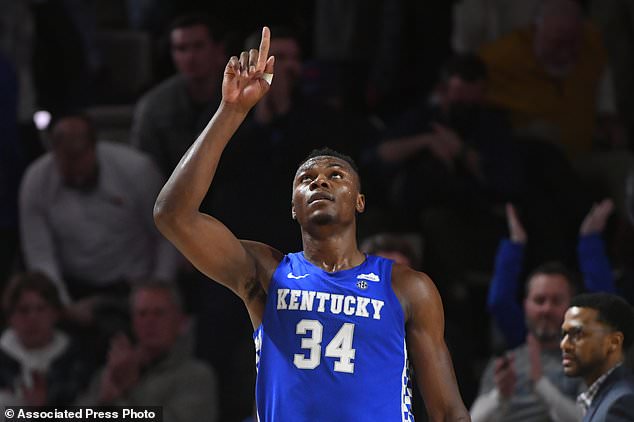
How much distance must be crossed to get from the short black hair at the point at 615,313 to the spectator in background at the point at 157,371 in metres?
2.57

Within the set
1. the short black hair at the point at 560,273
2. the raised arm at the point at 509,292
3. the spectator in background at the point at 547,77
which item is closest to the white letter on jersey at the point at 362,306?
the short black hair at the point at 560,273

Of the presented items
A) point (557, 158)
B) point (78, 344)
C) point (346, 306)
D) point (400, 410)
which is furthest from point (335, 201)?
point (557, 158)

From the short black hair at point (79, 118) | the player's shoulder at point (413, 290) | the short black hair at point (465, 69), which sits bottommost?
the player's shoulder at point (413, 290)

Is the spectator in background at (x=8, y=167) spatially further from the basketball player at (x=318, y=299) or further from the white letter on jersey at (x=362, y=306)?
the white letter on jersey at (x=362, y=306)

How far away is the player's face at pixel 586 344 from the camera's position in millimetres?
5301

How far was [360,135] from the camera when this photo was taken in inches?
322

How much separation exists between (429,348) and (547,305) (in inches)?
89.7

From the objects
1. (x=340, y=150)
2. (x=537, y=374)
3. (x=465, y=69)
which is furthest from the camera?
A: (x=465, y=69)

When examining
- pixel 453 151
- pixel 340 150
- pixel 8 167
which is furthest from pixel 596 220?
pixel 8 167

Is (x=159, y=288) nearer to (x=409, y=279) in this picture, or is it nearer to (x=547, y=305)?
(x=547, y=305)

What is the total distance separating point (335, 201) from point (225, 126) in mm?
462

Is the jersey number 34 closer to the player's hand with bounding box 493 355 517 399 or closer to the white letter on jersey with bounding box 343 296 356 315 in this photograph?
the white letter on jersey with bounding box 343 296 356 315

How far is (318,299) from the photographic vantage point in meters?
4.58

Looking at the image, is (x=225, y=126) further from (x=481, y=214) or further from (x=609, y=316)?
(x=481, y=214)
